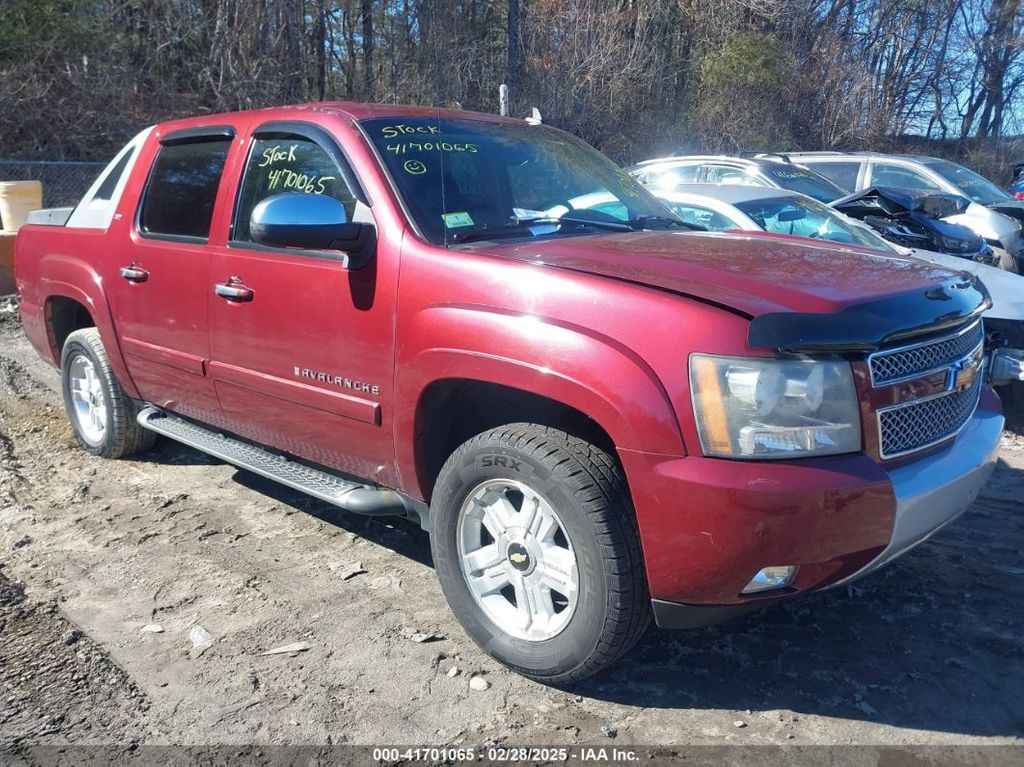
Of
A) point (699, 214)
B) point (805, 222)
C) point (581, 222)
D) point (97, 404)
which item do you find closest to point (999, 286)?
point (805, 222)

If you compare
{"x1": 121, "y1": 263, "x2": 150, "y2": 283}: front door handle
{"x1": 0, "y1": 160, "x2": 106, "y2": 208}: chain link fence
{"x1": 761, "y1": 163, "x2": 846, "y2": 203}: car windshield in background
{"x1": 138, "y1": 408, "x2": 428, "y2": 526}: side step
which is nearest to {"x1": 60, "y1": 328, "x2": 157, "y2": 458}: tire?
{"x1": 138, "y1": 408, "x2": 428, "y2": 526}: side step

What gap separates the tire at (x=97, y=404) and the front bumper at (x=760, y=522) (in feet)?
11.9

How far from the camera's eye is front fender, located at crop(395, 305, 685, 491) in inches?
102

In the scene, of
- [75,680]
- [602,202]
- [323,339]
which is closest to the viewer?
[75,680]

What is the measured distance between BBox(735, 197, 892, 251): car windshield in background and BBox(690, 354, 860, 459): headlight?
173 inches

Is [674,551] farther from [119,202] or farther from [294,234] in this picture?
[119,202]

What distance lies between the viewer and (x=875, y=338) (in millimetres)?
2652

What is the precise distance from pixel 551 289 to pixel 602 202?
134 cm

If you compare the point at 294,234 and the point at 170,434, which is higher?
the point at 294,234

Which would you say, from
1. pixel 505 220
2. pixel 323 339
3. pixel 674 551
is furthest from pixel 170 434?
pixel 674 551

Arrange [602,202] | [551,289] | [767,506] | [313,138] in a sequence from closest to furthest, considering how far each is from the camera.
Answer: [767,506]
[551,289]
[313,138]
[602,202]

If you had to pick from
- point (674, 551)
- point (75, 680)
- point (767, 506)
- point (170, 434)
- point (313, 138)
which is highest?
point (313, 138)

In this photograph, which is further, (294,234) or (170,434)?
(170,434)

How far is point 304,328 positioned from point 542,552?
1.34 meters
